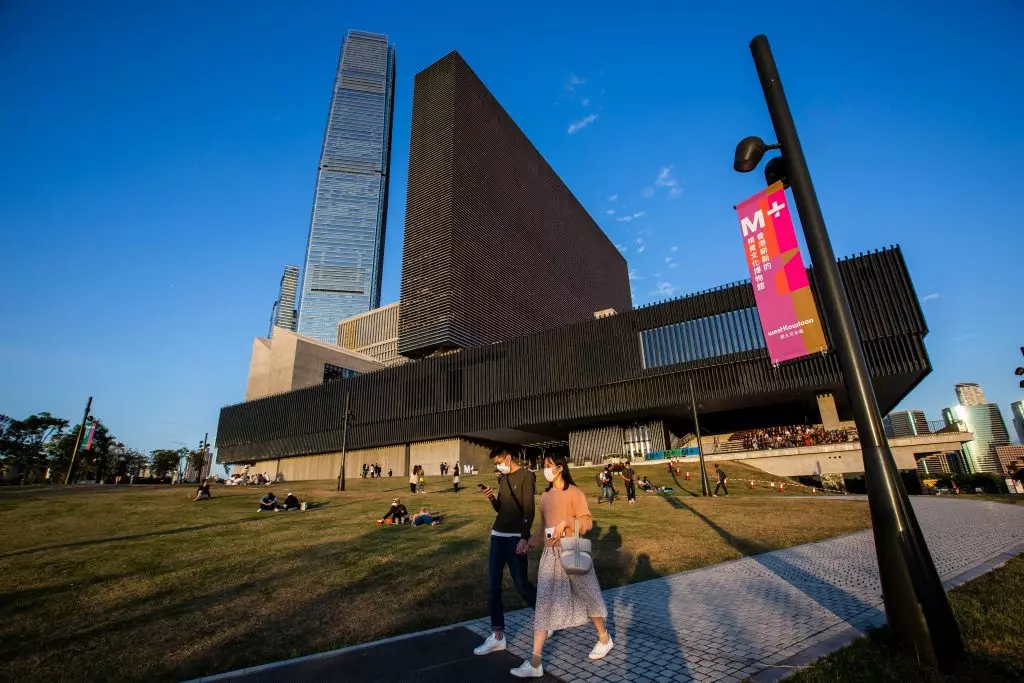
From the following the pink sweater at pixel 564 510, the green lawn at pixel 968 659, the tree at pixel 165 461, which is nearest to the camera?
the green lawn at pixel 968 659

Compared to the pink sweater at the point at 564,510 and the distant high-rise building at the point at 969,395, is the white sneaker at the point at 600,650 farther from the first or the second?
the distant high-rise building at the point at 969,395

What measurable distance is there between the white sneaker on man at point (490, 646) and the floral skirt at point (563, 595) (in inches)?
29.5

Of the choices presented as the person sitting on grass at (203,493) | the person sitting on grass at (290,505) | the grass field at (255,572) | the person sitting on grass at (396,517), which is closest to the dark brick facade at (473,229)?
the person sitting on grass at (203,493)

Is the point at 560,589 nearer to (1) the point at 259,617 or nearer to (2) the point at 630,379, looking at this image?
(1) the point at 259,617

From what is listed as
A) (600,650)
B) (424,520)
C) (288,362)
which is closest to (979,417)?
(288,362)

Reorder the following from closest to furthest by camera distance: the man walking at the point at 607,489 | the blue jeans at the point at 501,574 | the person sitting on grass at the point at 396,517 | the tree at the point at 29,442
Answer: the blue jeans at the point at 501,574
the person sitting on grass at the point at 396,517
the man walking at the point at 607,489
the tree at the point at 29,442

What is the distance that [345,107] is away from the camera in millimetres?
191750

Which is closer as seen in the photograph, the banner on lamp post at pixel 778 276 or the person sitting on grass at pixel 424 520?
the banner on lamp post at pixel 778 276

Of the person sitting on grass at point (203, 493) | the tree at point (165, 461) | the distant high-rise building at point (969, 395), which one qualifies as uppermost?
Result: the distant high-rise building at point (969, 395)

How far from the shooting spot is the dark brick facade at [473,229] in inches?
2473

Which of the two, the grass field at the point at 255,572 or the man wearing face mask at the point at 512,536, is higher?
the man wearing face mask at the point at 512,536

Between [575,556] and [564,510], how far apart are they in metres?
0.45

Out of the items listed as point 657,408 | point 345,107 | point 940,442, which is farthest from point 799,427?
point 345,107

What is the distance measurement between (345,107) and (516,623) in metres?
222
